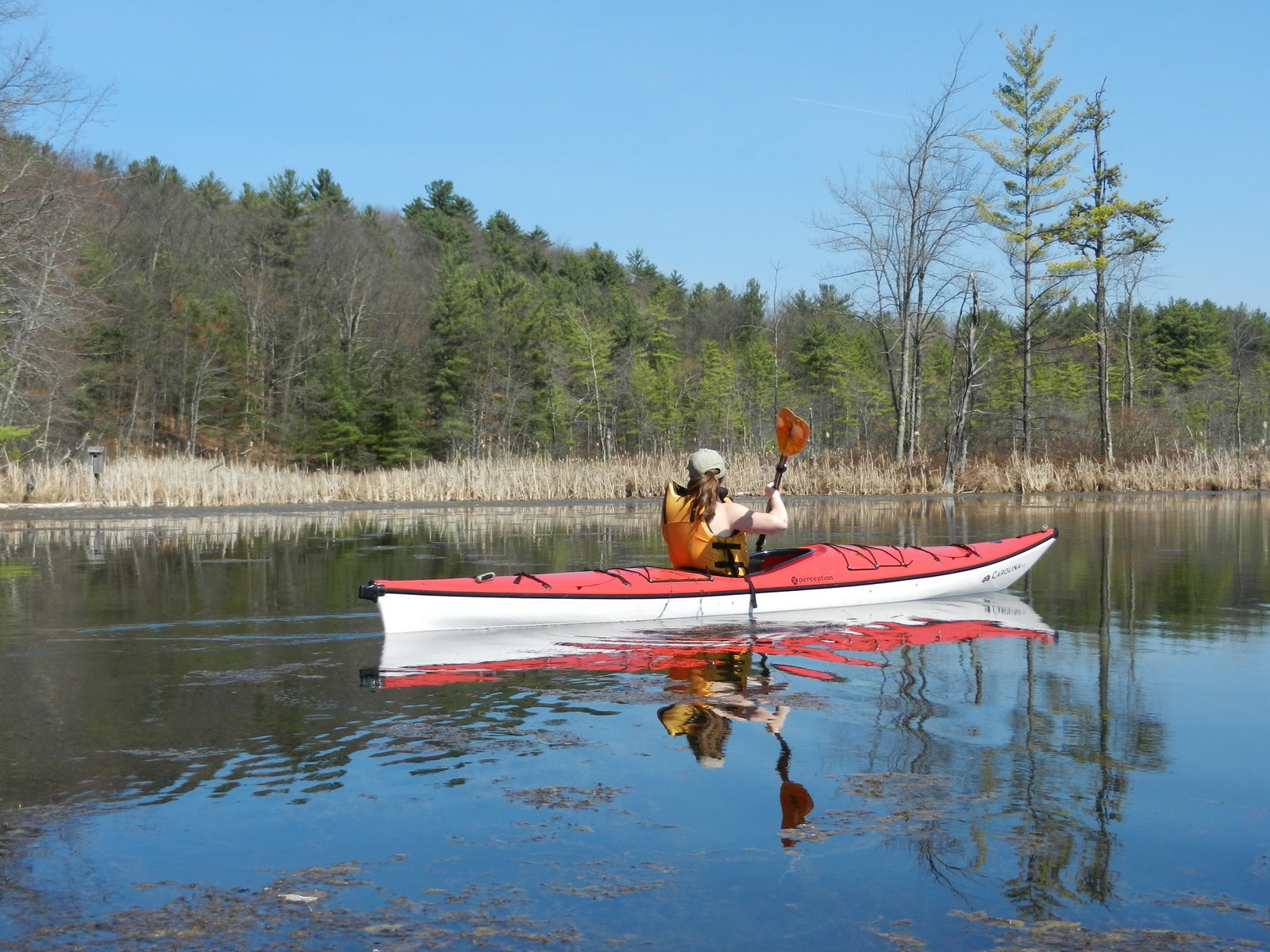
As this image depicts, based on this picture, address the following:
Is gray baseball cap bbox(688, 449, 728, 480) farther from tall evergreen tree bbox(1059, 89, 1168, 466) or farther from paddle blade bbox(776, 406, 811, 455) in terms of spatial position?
tall evergreen tree bbox(1059, 89, 1168, 466)

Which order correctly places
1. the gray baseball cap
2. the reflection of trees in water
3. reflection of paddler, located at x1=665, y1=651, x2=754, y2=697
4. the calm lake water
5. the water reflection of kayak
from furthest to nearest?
the gray baseball cap
the water reflection of kayak
reflection of paddler, located at x1=665, y1=651, x2=754, y2=697
the reflection of trees in water
the calm lake water

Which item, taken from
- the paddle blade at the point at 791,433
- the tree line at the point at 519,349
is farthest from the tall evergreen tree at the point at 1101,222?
the paddle blade at the point at 791,433

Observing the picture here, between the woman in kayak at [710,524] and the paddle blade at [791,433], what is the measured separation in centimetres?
178

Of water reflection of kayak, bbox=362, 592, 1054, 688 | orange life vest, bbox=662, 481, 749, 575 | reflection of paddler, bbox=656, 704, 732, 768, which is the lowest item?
reflection of paddler, bbox=656, 704, 732, 768

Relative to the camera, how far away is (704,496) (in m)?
8.04

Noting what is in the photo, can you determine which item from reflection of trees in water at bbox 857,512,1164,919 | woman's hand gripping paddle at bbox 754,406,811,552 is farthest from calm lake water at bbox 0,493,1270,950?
woman's hand gripping paddle at bbox 754,406,811,552

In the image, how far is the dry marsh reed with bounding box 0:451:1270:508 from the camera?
20359mm

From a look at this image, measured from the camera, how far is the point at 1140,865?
348 cm

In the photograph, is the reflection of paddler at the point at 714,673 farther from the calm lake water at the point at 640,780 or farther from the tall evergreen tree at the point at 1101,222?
the tall evergreen tree at the point at 1101,222

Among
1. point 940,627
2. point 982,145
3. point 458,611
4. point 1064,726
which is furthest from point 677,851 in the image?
point 982,145

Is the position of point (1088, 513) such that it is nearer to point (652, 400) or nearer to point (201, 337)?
point (652, 400)

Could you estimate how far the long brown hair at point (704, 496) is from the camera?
7969mm

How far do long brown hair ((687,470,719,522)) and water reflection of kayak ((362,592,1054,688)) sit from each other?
29.3 inches

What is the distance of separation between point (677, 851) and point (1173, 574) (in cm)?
851
